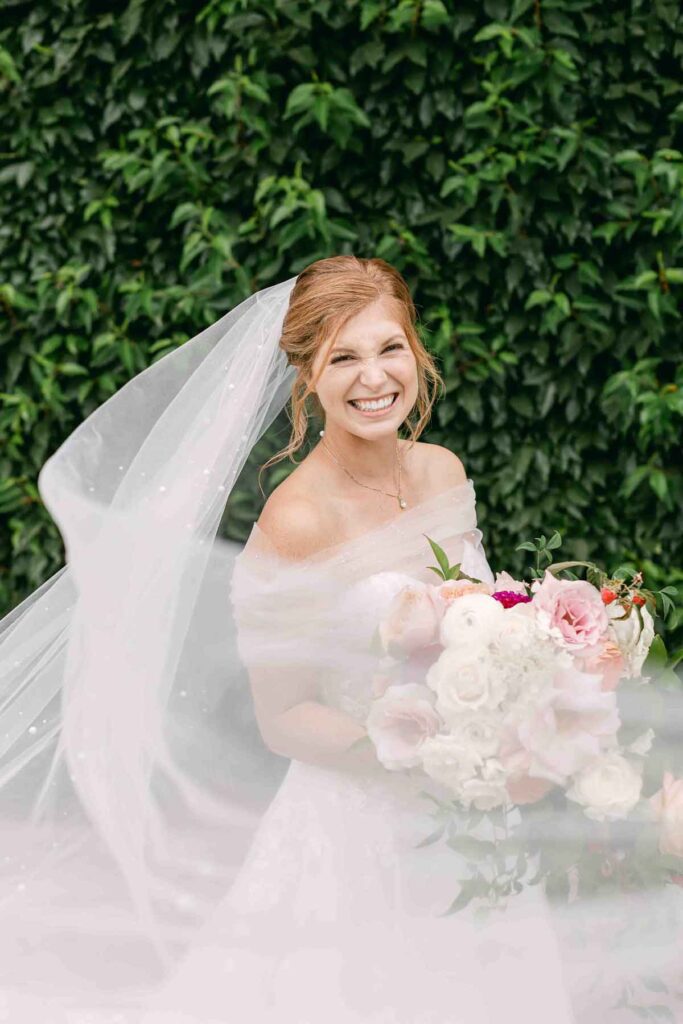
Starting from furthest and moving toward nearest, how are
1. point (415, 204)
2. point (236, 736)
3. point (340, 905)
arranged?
point (415, 204) < point (236, 736) < point (340, 905)

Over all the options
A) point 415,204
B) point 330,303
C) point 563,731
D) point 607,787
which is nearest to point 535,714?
point 563,731

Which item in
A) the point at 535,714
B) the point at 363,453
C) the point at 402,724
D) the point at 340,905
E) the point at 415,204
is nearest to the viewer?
the point at 535,714

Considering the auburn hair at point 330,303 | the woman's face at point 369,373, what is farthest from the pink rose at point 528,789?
the auburn hair at point 330,303

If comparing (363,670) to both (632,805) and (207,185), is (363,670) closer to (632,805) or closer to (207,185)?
(632,805)

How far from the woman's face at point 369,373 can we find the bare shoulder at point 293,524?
17 cm

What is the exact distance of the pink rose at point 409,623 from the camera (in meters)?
1.76

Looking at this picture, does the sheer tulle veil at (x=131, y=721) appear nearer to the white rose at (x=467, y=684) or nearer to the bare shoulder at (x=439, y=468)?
the bare shoulder at (x=439, y=468)

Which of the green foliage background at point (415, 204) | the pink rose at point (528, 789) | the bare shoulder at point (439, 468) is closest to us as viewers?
the pink rose at point (528, 789)

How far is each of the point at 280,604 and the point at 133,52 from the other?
225 centimetres

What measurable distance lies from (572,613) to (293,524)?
26.5 inches

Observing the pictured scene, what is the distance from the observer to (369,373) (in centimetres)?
223

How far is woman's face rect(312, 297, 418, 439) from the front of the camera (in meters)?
2.25

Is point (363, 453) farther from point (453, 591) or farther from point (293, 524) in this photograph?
point (453, 591)

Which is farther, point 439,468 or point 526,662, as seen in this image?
point 439,468
